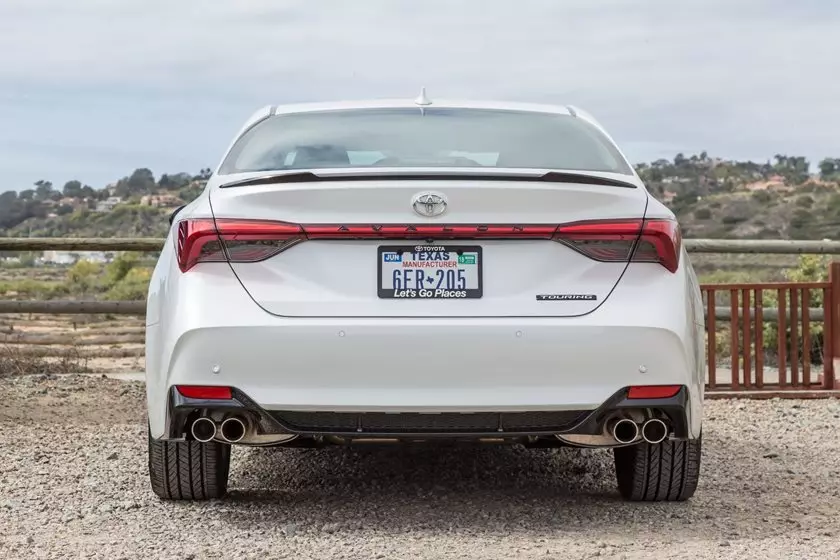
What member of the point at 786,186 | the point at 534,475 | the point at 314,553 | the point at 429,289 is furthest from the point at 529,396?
the point at 786,186

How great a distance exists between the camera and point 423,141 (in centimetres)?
483

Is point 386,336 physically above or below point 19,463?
above

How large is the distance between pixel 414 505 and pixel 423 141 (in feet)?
4.78

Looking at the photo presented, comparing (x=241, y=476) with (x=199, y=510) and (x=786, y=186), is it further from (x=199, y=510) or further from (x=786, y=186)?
(x=786, y=186)

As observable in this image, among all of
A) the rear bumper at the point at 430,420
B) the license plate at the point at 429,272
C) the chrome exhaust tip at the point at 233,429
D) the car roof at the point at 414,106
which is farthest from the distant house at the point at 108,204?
the license plate at the point at 429,272

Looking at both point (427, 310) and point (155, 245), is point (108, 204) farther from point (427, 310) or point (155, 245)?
point (427, 310)

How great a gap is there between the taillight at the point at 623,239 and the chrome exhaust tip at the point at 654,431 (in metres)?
0.54

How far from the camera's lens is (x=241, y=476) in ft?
18.4

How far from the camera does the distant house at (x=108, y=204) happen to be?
35.8m

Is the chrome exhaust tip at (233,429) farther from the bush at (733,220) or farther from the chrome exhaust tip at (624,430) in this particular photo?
the bush at (733,220)

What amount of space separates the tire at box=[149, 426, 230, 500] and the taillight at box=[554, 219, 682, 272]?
1.57m

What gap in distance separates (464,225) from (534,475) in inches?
81.3

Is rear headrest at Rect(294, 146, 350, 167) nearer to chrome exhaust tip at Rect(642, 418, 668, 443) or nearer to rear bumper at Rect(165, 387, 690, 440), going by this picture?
rear bumper at Rect(165, 387, 690, 440)

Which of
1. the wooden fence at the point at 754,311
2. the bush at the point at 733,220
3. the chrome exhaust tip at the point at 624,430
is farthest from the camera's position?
the bush at the point at 733,220
